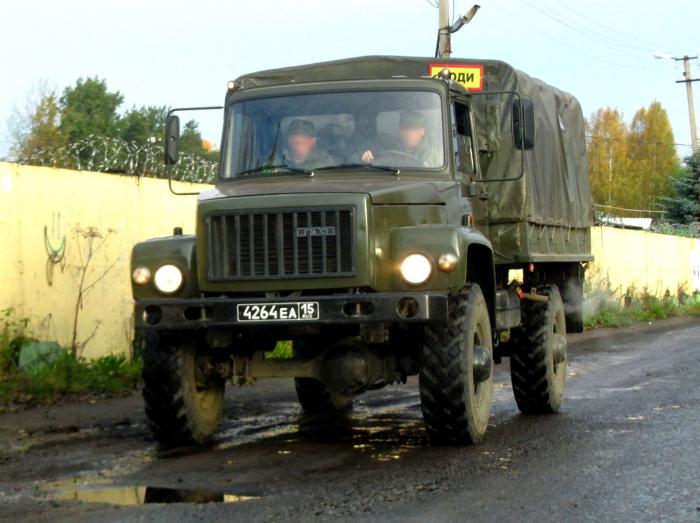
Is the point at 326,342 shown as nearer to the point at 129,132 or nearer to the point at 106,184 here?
the point at 106,184

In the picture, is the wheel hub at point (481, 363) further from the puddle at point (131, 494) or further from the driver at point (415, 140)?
the puddle at point (131, 494)

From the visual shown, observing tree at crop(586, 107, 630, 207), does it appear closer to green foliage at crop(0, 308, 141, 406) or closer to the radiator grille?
green foliage at crop(0, 308, 141, 406)

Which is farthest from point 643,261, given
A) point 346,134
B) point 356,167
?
point 356,167

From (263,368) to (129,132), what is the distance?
4129 centimetres

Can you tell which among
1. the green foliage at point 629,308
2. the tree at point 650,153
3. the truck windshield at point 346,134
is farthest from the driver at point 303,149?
the tree at point 650,153

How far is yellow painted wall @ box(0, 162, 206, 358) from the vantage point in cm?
1239

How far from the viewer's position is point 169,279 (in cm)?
841

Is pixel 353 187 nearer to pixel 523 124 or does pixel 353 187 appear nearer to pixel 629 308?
pixel 523 124

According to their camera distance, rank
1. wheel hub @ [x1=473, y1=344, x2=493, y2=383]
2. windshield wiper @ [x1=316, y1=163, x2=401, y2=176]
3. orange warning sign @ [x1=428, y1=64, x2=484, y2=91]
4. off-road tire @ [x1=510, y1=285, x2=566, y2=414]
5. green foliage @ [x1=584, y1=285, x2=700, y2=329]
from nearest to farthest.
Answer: wheel hub @ [x1=473, y1=344, x2=493, y2=383], windshield wiper @ [x1=316, y1=163, x2=401, y2=176], off-road tire @ [x1=510, y1=285, x2=566, y2=414], orange warning sign @ [x1=428, y1=64, x2=484, y2=91], green foliage @ [x1=584, y1=285, x2=700, y2=329]

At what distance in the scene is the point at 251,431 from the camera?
952 cm

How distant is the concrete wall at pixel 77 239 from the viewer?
12.4m

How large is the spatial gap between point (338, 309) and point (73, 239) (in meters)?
6.13

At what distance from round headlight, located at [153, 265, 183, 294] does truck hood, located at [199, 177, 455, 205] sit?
1.71 feet

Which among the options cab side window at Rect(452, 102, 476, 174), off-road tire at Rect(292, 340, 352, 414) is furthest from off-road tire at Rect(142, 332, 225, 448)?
cab side window at Rect(452, 102, 476, 174)
